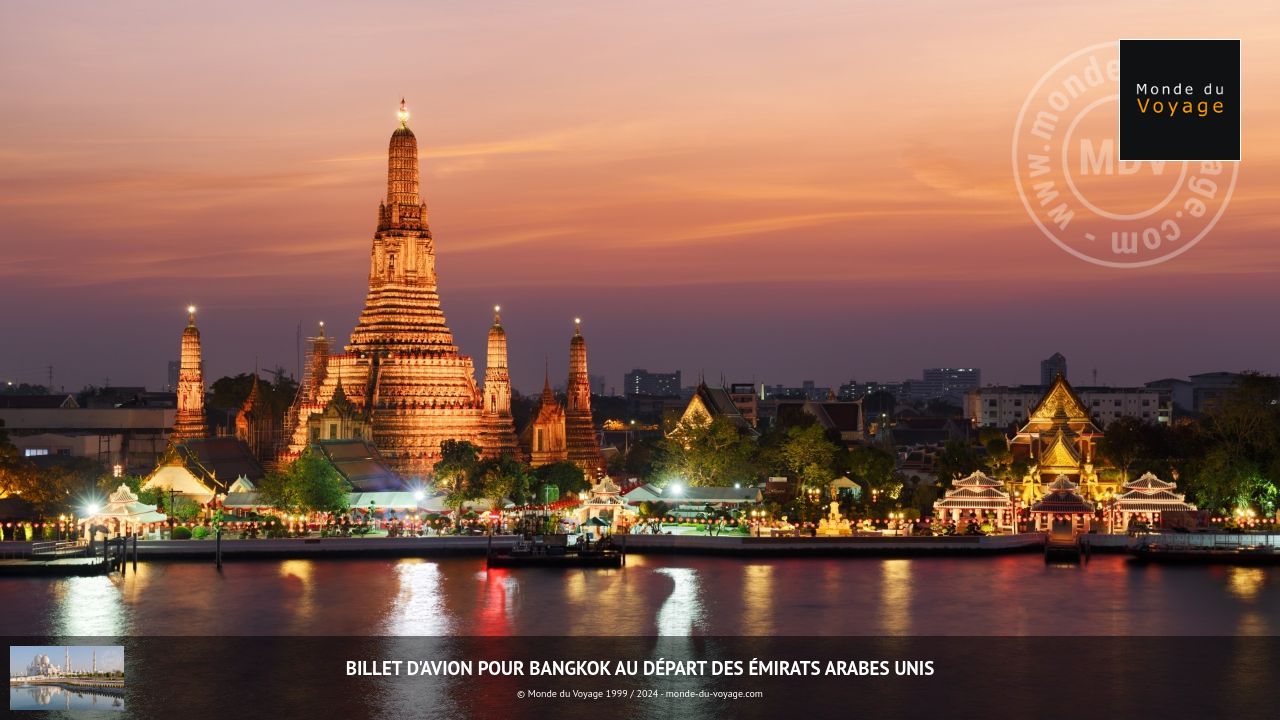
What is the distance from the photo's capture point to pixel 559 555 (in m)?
67.4

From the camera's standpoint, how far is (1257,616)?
2072 inches

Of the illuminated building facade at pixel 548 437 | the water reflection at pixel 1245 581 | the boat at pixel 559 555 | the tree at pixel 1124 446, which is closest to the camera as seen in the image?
the water reflection at pixel 1245 581

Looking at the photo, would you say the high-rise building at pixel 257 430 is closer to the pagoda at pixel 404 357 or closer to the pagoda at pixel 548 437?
the pagoda at pixel 404 357

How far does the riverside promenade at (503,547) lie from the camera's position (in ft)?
226

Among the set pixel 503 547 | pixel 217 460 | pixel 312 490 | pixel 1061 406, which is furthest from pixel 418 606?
pixel 1061 406

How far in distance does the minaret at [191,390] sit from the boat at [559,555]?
28.0 m

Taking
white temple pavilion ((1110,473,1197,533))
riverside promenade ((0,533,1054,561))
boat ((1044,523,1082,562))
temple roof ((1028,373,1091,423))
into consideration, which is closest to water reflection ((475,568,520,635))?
riverside promenade ((0,533,1054,561))

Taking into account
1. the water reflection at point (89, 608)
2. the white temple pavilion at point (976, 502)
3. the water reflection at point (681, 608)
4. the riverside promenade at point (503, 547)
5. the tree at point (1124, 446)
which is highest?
the tree at point (1124, 446)

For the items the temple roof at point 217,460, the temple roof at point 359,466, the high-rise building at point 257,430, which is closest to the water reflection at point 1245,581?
the temple roof at point 359,466

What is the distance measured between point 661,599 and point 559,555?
39.3 feet

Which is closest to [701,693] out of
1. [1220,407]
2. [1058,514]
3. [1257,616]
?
[1257,616]

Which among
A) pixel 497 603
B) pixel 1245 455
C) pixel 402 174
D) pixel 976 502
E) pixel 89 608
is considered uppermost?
pixel 402 174

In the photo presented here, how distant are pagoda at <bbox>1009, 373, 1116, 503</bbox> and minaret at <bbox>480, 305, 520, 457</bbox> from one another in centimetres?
2466

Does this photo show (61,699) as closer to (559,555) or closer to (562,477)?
(559,555)
